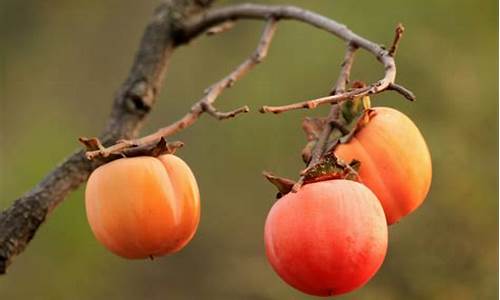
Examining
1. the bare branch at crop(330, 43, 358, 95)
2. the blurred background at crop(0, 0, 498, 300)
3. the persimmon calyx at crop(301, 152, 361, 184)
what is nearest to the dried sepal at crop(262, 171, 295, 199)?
the persimmon calyx at crop(301, 152, 361, 184)

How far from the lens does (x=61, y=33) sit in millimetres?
3113

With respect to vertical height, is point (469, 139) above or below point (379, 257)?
above

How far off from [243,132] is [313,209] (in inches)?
64.2

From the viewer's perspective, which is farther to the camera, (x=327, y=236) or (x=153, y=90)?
(x=153, y=90)

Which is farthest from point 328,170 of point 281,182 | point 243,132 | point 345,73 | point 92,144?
point 243,132

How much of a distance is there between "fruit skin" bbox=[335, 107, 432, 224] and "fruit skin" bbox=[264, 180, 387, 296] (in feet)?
0.19

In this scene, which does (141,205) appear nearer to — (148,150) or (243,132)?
(148,150)

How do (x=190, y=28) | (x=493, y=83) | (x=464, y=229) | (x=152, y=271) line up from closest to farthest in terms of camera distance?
1. (x=190, y=28)
2. (x=464, y=229)
3. (x=493, y=83)
4. (x=152, y=271)

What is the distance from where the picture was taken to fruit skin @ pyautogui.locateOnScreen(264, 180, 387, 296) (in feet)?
2.94

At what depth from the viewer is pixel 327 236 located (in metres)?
0.89

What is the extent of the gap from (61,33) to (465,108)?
146cm

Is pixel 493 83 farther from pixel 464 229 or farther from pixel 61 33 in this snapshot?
pixel 61 33

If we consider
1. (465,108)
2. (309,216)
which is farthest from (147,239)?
(465,108)

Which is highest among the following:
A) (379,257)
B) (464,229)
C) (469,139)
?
(469,139)
